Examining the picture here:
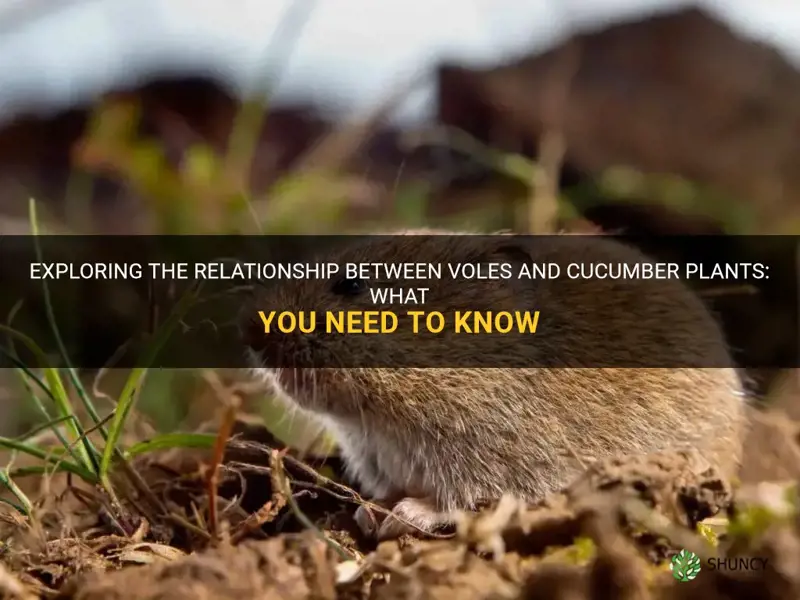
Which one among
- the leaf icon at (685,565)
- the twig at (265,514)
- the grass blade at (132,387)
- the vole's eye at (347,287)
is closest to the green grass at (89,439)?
the grass blade at (132,387)

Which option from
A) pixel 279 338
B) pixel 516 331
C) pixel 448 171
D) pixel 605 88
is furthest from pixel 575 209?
pixel 279 338

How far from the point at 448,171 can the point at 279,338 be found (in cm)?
305

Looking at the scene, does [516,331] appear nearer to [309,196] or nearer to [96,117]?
[309,196]

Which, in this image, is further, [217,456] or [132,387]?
[132,387]

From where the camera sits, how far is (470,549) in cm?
183

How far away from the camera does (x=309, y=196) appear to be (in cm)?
500

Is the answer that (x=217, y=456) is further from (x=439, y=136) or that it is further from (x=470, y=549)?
(x=439, y=136)

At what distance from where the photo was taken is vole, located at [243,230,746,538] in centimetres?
248

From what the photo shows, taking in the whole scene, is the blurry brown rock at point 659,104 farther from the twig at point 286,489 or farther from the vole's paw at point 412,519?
the twig at point 286,489

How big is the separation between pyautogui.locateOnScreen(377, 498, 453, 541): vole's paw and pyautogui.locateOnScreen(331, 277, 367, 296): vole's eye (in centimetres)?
67

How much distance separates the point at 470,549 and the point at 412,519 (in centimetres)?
58

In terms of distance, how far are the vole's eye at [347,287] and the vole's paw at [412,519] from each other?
67 cm

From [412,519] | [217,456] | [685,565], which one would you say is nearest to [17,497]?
[217,456]

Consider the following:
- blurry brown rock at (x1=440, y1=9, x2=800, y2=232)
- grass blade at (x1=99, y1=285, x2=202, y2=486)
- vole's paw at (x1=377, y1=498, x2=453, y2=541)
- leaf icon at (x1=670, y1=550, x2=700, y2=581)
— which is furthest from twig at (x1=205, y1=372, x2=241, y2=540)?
blurry brown rock at (x1=440, y1=9, x2=800, y2=232)
